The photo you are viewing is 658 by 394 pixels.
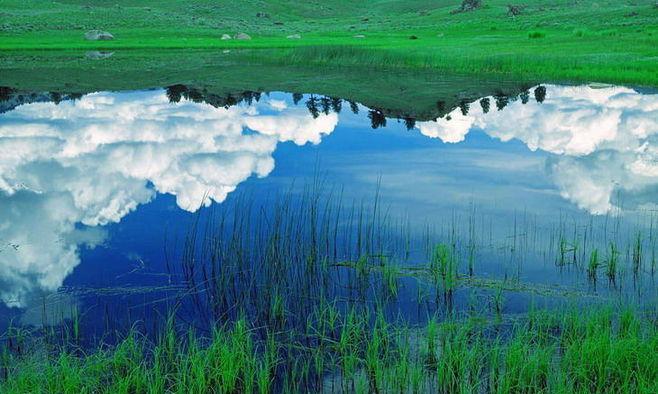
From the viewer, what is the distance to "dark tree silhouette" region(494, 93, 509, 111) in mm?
29047

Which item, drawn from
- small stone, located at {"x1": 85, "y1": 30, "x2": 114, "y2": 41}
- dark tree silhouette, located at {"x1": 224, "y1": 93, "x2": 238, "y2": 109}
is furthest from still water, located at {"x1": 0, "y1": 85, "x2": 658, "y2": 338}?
small stone, located at {"x1": 85, "y1": 30, "x2": 114, "y2": 41}

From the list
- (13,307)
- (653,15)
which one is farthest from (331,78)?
(653,15)

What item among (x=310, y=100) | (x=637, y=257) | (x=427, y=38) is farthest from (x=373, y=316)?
(x=427, y=38)

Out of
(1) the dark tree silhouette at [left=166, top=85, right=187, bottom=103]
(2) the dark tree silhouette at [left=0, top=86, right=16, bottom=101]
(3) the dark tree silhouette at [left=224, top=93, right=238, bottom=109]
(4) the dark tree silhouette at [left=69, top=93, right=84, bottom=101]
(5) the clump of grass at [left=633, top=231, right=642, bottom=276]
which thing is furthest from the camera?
(4) the dark tree silhouette at [left=69, top=93, right=84, bottom=101]

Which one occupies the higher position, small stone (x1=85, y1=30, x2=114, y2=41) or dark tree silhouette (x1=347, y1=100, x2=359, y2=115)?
small stone (x1=85, y1=30, x2=114, y2=41)

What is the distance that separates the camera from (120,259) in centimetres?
1202

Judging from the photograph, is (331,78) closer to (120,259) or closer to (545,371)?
(120,259)

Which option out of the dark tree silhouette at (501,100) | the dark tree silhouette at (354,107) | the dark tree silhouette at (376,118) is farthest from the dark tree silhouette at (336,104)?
the dark tree silhouette at (501,100)

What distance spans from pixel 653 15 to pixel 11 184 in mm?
55348

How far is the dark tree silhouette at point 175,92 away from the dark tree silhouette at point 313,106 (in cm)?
583

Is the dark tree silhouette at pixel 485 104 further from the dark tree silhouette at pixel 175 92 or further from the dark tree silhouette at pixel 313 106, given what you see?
the dark tree silhouette at pixel 175 92

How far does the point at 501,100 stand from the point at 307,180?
606 inches

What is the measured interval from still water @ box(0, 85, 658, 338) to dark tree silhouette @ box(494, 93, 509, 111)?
0.16 m

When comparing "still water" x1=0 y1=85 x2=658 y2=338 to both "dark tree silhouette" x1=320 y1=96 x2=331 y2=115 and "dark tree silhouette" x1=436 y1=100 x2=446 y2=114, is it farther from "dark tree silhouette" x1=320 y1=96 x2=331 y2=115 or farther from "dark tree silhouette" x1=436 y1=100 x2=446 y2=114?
"dark tree silhouette" x1=436 y1=100 x2=446 y2=114
